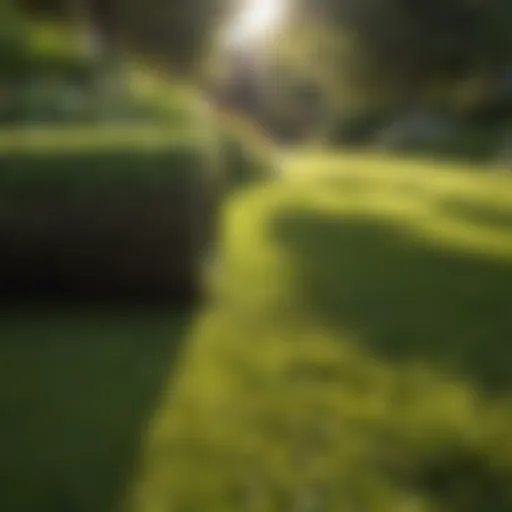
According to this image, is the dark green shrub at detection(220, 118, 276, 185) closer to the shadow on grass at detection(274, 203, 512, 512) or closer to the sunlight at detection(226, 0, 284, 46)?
the sunlight at detection(226, 0, 284, 46)

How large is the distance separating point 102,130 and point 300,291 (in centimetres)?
161

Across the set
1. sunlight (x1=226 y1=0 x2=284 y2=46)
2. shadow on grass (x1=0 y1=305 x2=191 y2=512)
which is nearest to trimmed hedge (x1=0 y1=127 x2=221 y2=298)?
shadow on grass (x1=0 y1=305 x2=191 y2=512)

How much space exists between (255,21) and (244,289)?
3.42m

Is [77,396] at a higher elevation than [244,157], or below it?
higher

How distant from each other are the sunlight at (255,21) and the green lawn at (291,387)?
2.43 m

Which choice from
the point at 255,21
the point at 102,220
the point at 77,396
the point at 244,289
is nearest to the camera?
the point at 77,396

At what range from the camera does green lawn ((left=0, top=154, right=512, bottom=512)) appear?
2689mm

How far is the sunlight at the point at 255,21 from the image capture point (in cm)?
673

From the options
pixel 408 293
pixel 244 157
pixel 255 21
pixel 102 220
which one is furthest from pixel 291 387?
pixel 255 21

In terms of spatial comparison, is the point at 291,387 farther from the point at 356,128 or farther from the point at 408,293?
the point at 356,128

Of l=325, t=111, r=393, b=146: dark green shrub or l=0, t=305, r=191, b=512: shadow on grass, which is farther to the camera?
l=325, t=111, r=393, b=146: dark green shrub

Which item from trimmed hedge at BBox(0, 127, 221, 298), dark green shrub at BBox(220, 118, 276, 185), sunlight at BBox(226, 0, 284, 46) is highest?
sunlight at BBox(226, 0, 284, 46)

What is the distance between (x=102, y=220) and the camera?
13.1 ft

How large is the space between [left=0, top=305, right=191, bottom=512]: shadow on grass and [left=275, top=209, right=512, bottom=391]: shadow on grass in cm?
85
